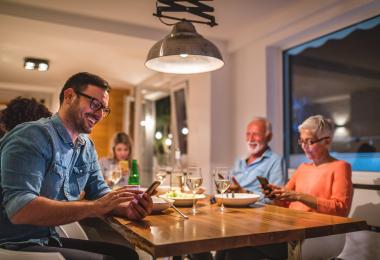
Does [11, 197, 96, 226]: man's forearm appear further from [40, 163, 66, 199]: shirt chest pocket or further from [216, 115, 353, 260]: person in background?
[216, 115, 353, 260]: person in background

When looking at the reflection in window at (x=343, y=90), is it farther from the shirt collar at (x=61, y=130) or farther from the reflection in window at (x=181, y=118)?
the shirt collar at (x=61, y=130)

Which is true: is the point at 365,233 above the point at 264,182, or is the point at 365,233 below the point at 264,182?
below

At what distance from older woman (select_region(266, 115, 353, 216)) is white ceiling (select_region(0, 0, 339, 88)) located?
1.20 m

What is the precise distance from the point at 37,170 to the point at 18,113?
690mm

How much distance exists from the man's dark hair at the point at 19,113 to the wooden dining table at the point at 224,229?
0.80 metres

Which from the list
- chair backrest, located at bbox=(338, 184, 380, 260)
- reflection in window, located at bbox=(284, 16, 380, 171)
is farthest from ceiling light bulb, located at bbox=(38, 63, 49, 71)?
chair backrest, located at bbox=(338, 184, 380, 260)

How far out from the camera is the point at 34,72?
198 inches

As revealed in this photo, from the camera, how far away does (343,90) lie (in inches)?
108

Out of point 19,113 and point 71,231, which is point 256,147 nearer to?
point 71,231

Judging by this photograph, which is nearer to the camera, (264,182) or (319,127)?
(264,182)

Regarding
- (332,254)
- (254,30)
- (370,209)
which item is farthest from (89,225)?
(254,30)

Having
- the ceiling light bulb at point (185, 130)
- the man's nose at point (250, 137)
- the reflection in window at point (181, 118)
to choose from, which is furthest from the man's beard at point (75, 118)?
the reflection in window at point (181, 118)

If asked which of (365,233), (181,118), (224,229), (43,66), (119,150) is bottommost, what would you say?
(365,233)

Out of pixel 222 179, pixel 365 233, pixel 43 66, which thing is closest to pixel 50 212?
pixel 222 179
